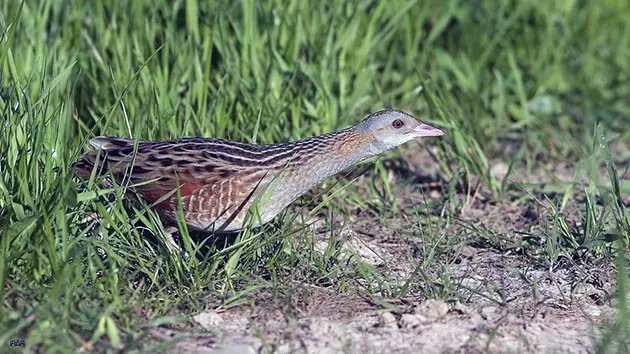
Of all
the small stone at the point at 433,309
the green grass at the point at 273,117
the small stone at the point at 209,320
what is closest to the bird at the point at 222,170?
the green grass at the point at 273,117

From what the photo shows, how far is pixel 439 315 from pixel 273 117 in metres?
2.15

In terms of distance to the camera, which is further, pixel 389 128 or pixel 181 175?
pixel 389 128

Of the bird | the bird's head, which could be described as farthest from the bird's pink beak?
the bird

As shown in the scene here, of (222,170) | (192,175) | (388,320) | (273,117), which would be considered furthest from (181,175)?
(273,117)

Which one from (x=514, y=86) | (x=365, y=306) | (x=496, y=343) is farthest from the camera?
(x=514, y=86)

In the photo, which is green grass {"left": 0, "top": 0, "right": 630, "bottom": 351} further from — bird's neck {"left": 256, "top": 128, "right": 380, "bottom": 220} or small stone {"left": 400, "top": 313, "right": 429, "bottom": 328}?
small stone {"left": 400, "top": 313, "right": 429, "bottom": 328}

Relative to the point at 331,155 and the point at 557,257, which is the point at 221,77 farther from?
the point at 557,257

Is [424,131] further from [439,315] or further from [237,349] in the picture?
[237,349]

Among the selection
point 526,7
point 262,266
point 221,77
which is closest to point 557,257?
point 262,266

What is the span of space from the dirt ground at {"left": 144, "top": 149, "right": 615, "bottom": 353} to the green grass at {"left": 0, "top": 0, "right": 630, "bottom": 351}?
9cm

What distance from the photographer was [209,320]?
4238 millimetres

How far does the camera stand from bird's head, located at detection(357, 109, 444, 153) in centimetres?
507

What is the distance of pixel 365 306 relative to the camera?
4422 millimetres

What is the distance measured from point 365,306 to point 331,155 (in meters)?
0.87
